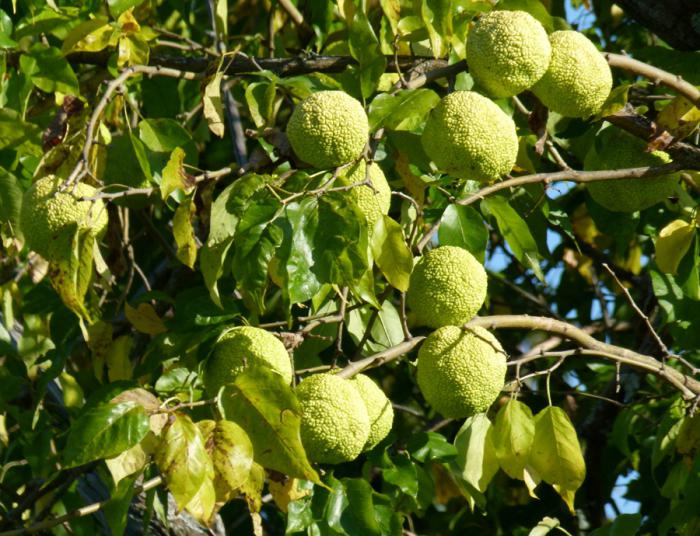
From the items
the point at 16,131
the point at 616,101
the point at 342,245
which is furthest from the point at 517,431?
the point at 16,131

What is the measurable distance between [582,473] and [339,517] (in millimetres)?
422

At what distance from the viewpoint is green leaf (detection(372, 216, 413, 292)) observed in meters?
1.74

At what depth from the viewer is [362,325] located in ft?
7.70

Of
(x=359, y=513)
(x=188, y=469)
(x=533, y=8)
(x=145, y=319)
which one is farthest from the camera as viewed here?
(x=145, y=319)

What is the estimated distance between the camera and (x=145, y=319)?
2.36 metres

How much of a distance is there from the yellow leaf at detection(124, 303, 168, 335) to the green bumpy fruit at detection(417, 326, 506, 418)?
2.33 feet

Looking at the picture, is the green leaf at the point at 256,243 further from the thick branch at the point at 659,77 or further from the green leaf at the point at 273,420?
the thick branch at the point at 659,77

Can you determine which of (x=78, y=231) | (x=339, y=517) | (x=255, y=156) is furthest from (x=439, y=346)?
(x=78, y=231)

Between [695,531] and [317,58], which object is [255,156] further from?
[695,531]

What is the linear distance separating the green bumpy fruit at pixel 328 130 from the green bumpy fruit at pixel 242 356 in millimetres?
283

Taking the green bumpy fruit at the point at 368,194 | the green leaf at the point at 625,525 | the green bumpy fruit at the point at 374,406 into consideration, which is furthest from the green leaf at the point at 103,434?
the green leaf at the point at 625,525

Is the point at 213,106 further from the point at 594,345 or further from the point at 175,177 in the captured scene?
the point at 594,345

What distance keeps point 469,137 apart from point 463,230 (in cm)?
23

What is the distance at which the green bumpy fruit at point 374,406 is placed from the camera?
1.82 m
